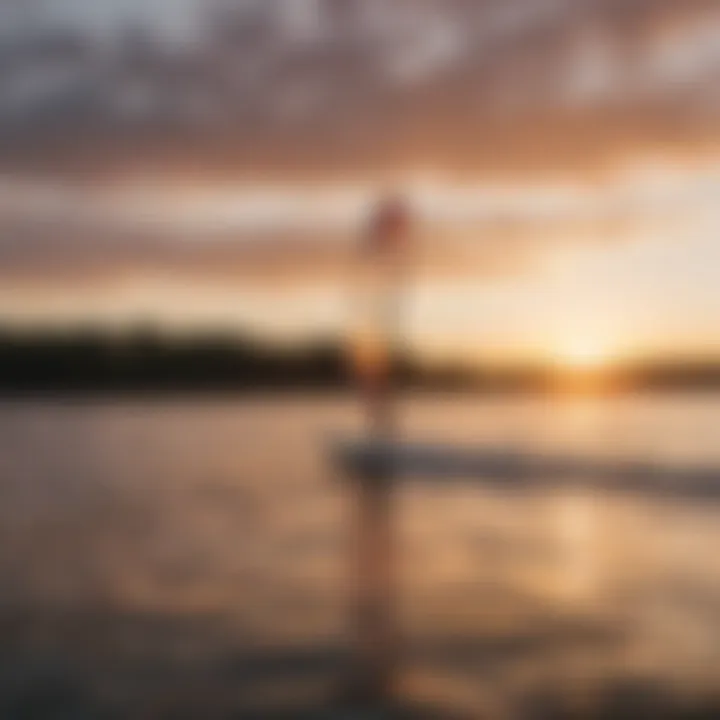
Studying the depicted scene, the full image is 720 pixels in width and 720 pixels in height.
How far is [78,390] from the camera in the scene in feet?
376

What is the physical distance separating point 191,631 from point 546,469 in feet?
70.7

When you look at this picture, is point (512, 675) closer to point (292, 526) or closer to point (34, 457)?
point (292, 526)

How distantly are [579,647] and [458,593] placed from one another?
3.33m

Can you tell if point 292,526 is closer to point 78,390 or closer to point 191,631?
point 191,631

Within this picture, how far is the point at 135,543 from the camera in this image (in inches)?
724

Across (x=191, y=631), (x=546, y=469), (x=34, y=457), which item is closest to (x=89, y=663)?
(x=191, y=631)

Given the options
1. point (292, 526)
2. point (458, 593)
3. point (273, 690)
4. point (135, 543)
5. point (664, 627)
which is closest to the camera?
point (273, 690)

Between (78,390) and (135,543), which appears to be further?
(78,390)

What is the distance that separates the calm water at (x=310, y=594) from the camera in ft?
32.1

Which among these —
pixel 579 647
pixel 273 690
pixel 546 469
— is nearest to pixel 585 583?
pixel 579 647

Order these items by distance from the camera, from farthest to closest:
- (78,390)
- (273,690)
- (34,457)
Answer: (78,390) < (34,457) < (273,690)

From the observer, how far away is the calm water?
32.1 ft

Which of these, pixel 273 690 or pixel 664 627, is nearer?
pixel 273 690

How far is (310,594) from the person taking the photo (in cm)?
1417
